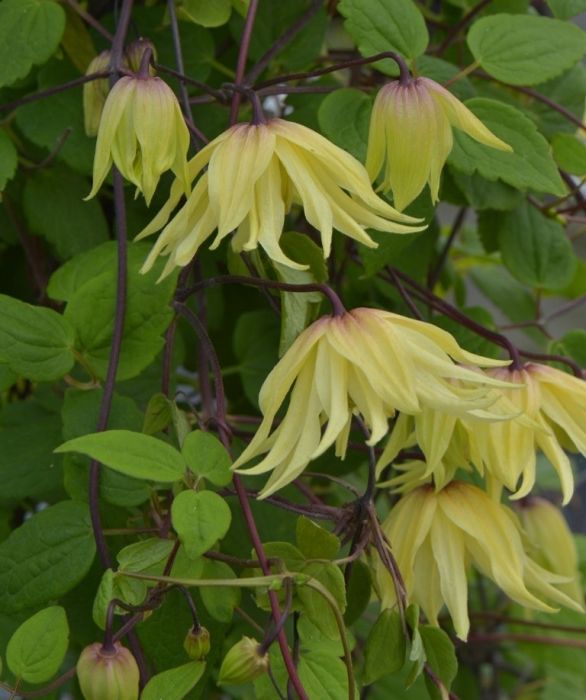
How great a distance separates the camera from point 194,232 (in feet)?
1.76

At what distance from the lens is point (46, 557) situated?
59cm

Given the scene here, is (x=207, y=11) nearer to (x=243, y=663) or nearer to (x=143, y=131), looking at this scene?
(x=143, y=131)

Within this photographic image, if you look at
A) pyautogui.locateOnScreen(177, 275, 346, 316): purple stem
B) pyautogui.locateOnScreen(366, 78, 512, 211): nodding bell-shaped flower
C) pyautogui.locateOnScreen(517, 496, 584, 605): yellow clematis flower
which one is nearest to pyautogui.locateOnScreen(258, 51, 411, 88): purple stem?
pyautogui.locateOnScreen(366, 78, 512, 211): nodding bell-shaped flower

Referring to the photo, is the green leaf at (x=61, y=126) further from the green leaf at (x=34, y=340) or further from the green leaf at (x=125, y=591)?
the green leaf at (x=125, y=591)

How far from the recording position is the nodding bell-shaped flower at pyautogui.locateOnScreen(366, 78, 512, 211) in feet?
1.81

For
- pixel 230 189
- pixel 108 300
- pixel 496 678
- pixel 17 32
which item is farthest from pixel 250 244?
pixel 496 678

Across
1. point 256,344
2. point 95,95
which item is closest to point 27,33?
point 95,95

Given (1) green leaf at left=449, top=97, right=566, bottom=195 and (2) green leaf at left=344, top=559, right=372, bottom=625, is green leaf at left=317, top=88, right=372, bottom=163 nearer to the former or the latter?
(1) green leaf at left=449, top=97, right=566, bottom=195

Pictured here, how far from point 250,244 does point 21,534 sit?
20 centimetres

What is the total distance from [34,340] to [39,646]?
0.52 feet

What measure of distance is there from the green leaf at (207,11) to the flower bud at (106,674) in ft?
1.23

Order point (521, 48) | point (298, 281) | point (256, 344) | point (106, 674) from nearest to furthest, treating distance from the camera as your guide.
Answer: point (106, 674) < point (298, 281) < point (521, 48) < point (256, 344)

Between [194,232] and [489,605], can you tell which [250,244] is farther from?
[489,605]

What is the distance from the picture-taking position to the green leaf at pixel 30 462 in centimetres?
67
